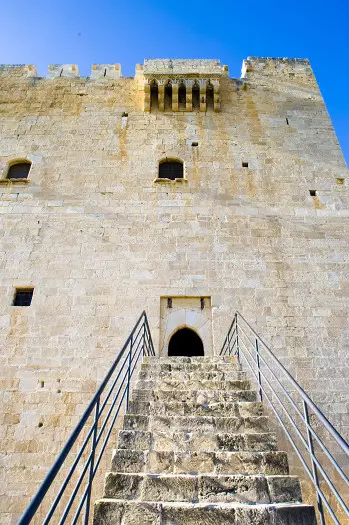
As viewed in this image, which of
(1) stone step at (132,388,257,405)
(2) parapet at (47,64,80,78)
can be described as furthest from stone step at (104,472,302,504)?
(2) parapet at (47,64,80,78)

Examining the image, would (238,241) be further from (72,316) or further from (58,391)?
(58,391)

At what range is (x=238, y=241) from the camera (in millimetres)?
7117

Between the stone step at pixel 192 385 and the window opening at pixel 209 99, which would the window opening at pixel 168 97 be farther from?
the stone step at pixel 192 385

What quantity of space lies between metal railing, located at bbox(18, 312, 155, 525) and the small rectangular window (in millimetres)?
2243

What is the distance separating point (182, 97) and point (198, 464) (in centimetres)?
832

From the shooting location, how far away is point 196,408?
12.0 feet

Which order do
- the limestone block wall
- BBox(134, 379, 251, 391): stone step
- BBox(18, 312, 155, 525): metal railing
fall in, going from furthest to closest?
the limestone block wall
BBox(134, 379, 251, 391): stone step
BBox(18, 312, 155, 525): metal railing

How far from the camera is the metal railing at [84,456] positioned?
199cm

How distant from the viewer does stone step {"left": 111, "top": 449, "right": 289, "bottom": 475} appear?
2906 millimetres

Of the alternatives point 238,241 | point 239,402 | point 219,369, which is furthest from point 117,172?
point 239,402

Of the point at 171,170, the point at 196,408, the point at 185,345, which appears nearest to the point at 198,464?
the point at 196,408

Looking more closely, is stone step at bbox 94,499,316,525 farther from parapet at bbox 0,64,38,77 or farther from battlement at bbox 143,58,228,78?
parapet at bbox 0,64,38,77

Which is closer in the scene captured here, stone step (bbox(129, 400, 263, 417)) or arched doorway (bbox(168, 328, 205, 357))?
stone step (bbox(129, 400, 263, 417))

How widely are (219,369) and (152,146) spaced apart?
556 centimetres
